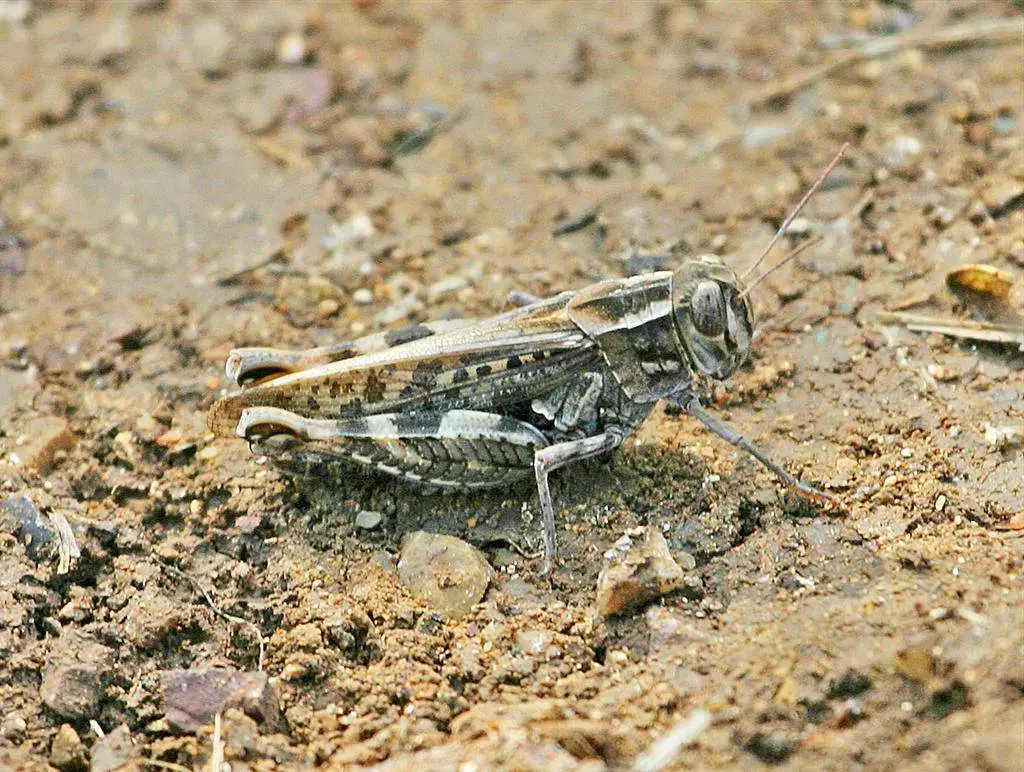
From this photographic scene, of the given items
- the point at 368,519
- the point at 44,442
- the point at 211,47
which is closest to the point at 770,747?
the point at 368,519

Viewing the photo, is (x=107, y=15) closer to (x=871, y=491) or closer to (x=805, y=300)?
(x=805, y=300)

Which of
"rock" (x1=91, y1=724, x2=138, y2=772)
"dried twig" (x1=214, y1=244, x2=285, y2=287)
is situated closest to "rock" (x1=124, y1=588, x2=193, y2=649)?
"rock" (x1=91, y1=724, x2=138, y2=772)

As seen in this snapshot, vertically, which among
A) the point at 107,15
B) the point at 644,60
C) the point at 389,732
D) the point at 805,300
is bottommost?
the point at 389,732

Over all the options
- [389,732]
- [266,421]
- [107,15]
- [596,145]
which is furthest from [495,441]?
[107,15]

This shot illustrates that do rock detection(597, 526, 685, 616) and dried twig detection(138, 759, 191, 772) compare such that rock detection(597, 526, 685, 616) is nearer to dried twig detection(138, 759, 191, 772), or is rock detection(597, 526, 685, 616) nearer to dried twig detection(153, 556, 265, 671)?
dried twig detection(153, 556, 265, 671)

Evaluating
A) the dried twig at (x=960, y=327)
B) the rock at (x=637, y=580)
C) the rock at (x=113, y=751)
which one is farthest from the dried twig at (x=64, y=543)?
the dried twig at (x=960, y=327)

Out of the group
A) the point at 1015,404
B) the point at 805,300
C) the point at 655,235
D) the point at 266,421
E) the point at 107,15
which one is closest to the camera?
the point at 266,421

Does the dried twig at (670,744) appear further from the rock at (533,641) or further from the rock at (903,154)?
→ the rock at (903,154)
